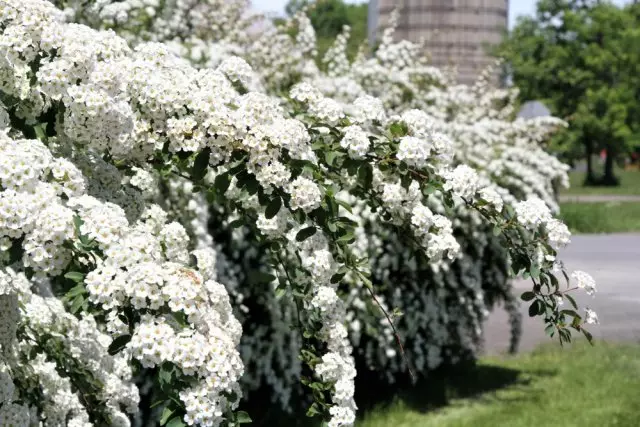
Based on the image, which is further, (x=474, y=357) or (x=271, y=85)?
(x=271, y=85)

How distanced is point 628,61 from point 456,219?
3771 cm

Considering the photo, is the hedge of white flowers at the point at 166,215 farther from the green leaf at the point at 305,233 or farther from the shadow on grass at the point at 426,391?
the shadow on grass at the point at 426,391

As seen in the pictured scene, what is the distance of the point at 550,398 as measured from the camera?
23.4ft

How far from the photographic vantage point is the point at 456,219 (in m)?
6.94

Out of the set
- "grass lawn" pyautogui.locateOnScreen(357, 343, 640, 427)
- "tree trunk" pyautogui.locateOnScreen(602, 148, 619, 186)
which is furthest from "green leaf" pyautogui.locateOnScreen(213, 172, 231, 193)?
"tree trunk" pyautogui.locateOnScreen(602, 148, 619, 186)

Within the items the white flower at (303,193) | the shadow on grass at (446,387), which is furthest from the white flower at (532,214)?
the shadow on grass at (446,387)

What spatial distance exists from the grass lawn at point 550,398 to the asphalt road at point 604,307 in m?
0.56

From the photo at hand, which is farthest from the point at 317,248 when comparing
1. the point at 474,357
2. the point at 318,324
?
the point at 474,357

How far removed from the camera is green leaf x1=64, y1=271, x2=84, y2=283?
2307 mm

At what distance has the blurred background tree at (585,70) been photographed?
40.9 meters

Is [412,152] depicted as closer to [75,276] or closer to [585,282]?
[585,282]

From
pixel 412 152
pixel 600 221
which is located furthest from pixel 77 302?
pixel 600 221

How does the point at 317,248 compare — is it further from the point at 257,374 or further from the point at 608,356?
the point at 608,356

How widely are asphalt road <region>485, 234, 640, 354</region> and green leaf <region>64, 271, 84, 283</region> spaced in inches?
244
